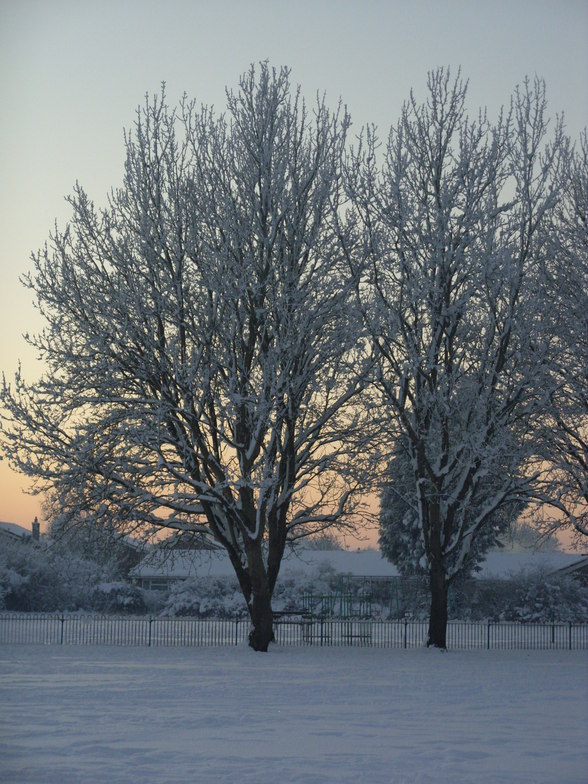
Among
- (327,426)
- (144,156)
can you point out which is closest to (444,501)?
→ (327,426)

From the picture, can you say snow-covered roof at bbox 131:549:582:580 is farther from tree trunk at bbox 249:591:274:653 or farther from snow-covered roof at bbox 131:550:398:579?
tree trunk at bbox 249:591:274:653

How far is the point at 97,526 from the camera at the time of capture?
27.8 metres

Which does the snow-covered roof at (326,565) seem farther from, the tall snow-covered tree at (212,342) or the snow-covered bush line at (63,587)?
the tall snow-covered tree at (212,342)

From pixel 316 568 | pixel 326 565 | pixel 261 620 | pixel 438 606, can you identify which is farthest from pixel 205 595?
pixel 261 620

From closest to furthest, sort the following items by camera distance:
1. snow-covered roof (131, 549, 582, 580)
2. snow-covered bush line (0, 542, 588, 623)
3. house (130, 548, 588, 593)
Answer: snow-covered bush line (0, 542, 588, 623) → house (130, 548, 588, 593) → snow-covered roof (131, 549, 582, 580)

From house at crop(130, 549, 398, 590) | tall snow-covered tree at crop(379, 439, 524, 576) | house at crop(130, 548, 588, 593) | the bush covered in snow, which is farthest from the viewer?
house at crop(130, 549, 398, 590)

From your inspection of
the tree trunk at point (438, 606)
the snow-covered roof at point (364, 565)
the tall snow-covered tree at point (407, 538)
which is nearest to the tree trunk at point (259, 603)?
the tree trunk at point (438, 606)

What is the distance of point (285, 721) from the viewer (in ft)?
49.0

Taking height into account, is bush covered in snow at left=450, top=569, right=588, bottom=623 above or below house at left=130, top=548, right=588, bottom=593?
below

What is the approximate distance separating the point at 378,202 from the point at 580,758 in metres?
20.3

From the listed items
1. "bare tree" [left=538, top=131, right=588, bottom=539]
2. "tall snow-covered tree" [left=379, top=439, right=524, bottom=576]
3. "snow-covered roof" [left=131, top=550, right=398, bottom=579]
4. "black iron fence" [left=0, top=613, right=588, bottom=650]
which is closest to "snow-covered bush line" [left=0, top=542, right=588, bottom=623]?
"tall snow-covered tree" [left=379, top=439, right=524, bottom=576]

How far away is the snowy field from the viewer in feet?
36.5

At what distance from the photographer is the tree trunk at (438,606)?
29438mm

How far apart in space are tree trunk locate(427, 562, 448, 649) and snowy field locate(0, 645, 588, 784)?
3.42m
